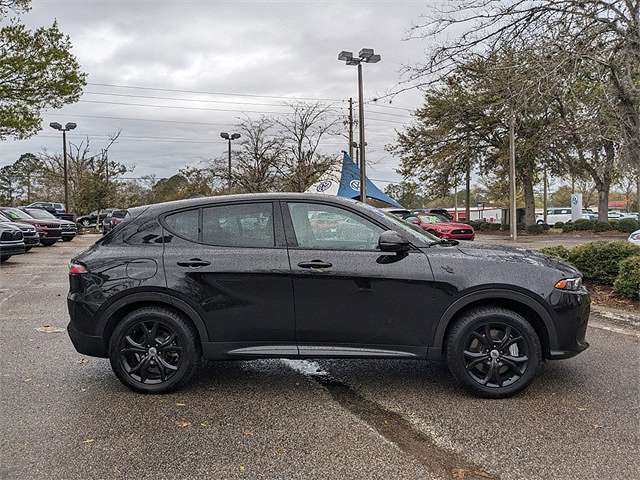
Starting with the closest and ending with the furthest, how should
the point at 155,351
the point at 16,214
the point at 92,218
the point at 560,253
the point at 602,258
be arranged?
the point at 155,351 → the point at 602,258 → the point at 560,253 → the point at 16,214 → the point at 92,218

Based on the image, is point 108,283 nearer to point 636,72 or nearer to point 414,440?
point 414,440

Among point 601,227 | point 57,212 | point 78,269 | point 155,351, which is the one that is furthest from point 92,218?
point 155,351

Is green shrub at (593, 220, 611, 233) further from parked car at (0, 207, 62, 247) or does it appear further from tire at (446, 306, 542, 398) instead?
tire at (446, 306, 542, 398)

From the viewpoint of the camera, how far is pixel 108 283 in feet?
13.7

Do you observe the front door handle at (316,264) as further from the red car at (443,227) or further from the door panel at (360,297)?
the red car at (443,227)

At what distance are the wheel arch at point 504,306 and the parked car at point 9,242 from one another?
12.9 meters

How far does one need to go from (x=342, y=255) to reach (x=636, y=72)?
6568 millimetres

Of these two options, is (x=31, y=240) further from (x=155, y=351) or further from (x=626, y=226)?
(x=626, y=226)

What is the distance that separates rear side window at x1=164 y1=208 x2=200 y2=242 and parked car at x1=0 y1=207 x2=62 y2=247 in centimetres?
1771

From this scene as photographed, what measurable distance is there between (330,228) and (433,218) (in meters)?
20.2

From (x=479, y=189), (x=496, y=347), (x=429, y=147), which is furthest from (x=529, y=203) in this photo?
(x=479, y=189)

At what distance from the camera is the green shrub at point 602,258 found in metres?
7.77

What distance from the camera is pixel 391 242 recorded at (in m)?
3.95

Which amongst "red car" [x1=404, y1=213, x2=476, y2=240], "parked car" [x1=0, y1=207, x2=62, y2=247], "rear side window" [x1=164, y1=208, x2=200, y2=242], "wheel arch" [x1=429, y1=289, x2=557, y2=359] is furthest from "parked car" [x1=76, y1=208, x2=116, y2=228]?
"wheel arch" [x1=429, y1=289, x2=557, y2=359]
